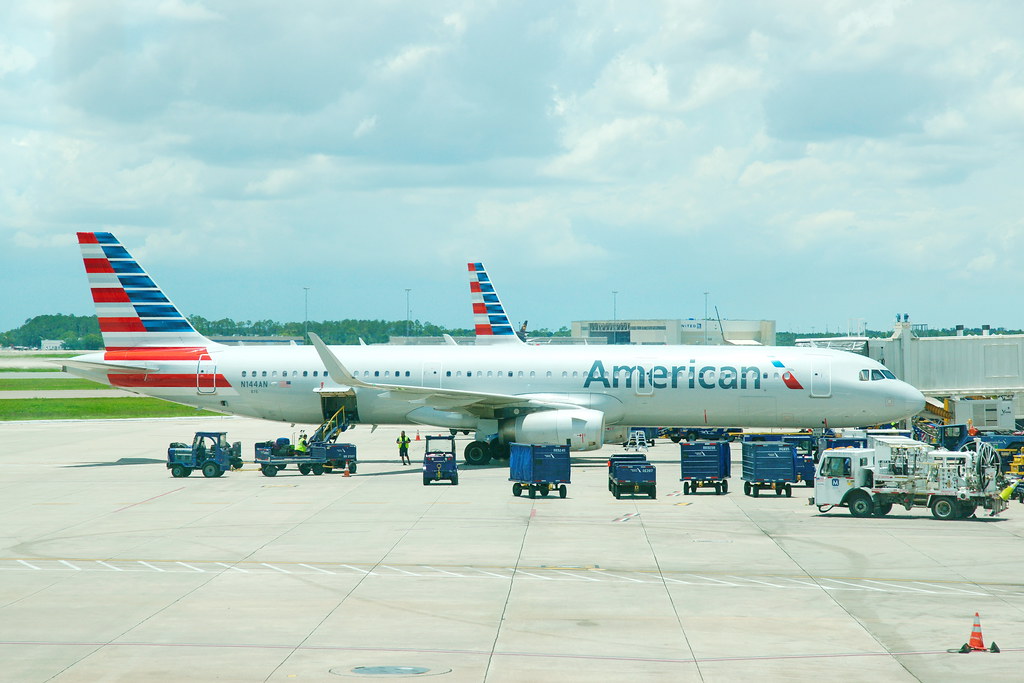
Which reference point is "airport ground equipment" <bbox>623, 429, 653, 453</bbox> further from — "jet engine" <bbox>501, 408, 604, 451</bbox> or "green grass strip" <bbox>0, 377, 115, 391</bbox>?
"green grass strip" <bbox>0, 377, 115, 391</bbox>

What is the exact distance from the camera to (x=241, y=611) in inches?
751

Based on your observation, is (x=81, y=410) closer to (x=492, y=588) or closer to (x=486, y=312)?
(x=486, y=312)

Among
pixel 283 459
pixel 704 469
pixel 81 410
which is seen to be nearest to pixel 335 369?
pixel 283 459

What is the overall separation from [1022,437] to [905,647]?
29.3 meters

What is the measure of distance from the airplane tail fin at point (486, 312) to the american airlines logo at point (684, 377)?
129 feet

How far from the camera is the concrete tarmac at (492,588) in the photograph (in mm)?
15859

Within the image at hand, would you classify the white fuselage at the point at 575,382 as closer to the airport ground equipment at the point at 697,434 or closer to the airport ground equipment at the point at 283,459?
the airport ground equipment at the point at 283,459

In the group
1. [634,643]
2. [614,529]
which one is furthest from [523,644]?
[614,529]

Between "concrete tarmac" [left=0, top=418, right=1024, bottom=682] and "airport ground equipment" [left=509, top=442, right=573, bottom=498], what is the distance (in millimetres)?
931

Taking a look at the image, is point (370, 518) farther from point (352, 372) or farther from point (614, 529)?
point (352, 372)

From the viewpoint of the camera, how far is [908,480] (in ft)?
101

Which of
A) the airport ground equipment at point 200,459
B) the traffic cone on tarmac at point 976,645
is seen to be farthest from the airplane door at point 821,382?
the traffic cone on tarmac at point 976,645

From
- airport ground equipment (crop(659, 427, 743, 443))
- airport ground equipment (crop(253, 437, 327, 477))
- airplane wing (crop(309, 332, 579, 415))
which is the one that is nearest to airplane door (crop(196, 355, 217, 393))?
airplane wing (crop(309, 332, 579, 415))

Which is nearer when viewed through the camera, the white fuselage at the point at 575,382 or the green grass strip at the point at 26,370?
the white fuselage at the point at 575,382
